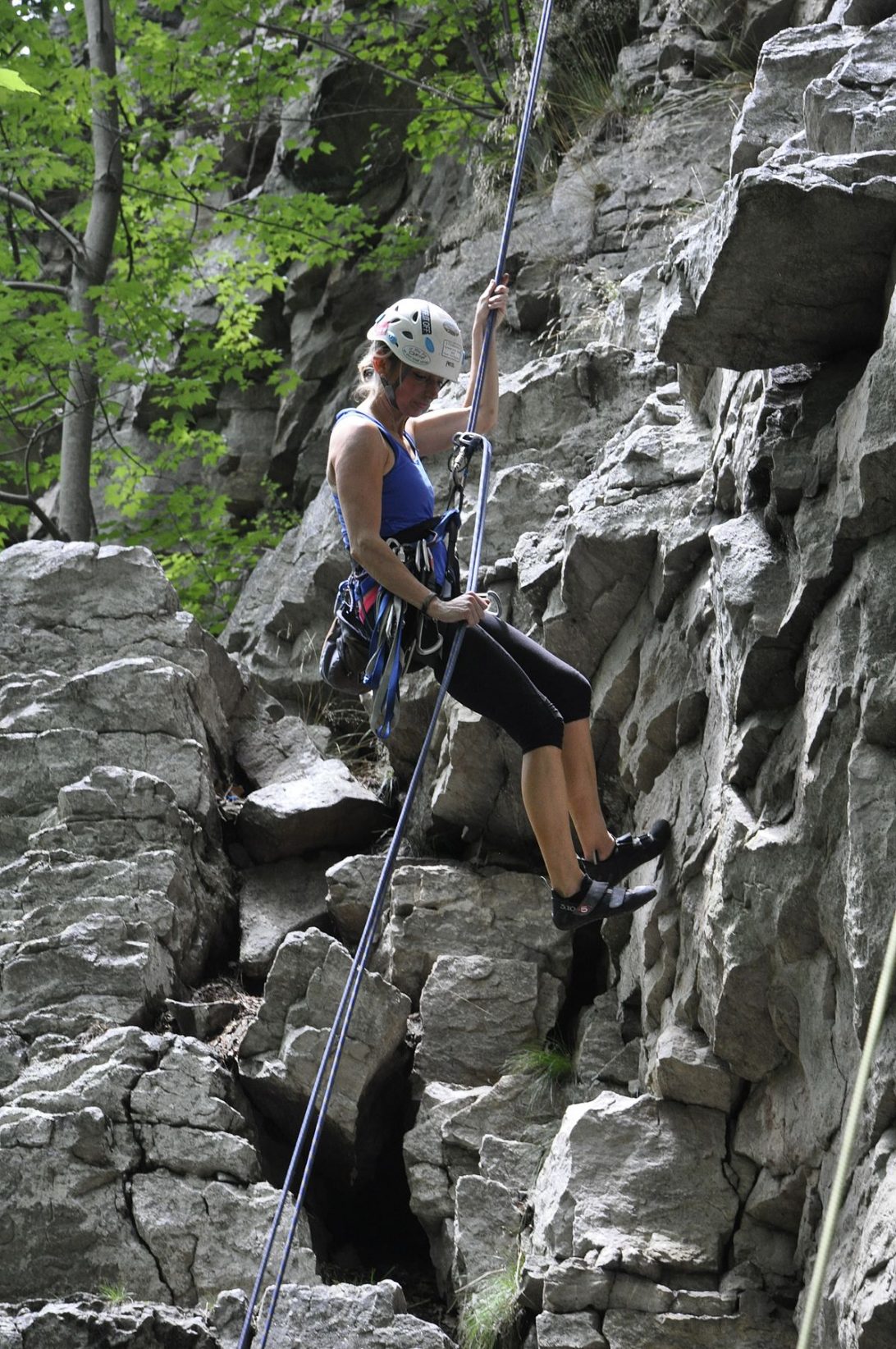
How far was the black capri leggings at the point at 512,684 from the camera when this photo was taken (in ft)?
18.4

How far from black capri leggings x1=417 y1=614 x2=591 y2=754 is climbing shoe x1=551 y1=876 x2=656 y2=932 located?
0.60 m

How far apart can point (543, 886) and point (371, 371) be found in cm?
281

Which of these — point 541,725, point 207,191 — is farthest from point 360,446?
point 207,191

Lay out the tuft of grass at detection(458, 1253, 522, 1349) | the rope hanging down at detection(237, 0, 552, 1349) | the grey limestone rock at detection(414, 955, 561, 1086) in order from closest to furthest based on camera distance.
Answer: the rope hanging down at detection(237, 0, 552, 1349) → the tuft of grass at detection(458, 1253, 522, 1349) → the grey limestone rock at detection(414, 955, 561, 1086)

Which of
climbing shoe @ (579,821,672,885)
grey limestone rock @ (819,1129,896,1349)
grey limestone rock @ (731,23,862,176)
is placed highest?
grey limestone rock @ (731,23,862,176)

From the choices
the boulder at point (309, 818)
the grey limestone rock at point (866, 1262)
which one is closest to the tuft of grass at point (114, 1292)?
the boulder at point (309, 818)

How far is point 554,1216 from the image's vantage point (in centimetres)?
538

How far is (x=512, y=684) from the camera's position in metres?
5.59

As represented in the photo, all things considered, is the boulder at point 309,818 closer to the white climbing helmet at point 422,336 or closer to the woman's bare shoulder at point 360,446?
the woman's bare shoulder at point 360,446

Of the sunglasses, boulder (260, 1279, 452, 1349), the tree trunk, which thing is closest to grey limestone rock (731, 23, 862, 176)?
the sunglasses

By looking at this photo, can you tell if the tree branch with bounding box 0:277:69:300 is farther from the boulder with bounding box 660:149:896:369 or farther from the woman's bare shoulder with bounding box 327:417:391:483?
the boulder with bounding box 660:149:896:369

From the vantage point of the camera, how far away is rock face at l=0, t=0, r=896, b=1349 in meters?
4.71

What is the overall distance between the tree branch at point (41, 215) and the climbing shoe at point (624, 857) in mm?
8455

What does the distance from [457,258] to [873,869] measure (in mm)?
8236
